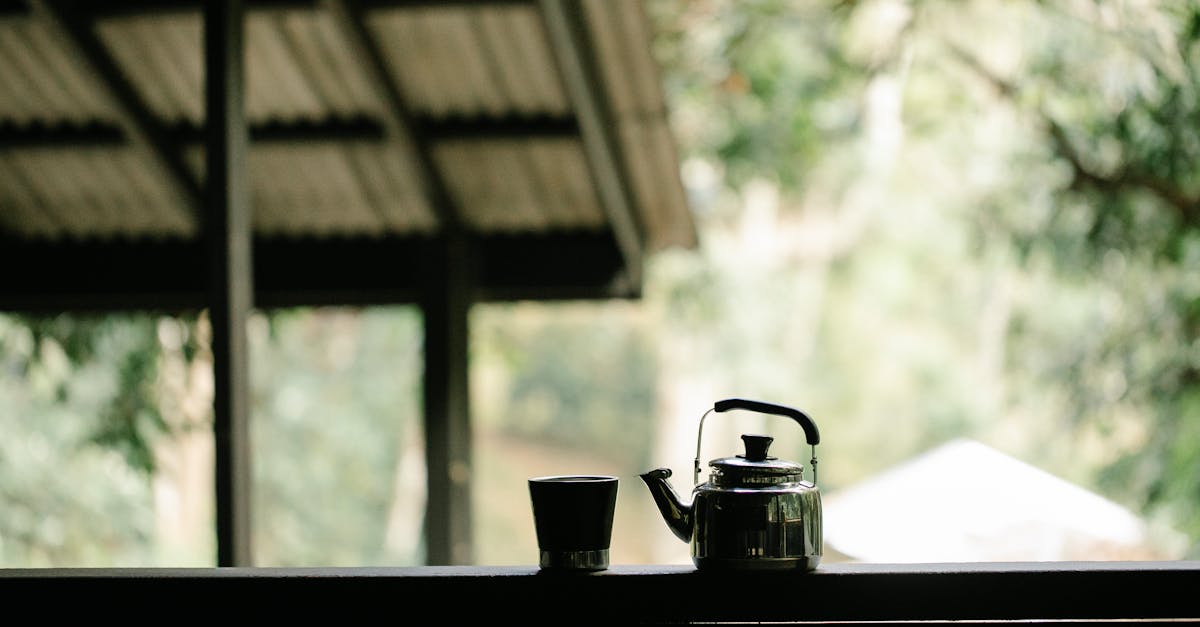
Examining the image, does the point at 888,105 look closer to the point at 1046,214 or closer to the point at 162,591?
the point at 1046,214

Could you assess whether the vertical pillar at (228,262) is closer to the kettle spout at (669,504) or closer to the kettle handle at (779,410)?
the kettle spout at (669,504)

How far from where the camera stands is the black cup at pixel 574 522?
60.4 inches

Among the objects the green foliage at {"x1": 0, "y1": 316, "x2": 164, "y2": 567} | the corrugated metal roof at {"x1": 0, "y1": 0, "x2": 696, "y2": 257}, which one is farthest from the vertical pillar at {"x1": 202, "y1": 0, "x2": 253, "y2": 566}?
the green foliage at {"x1": 0, "y1": 316, "x2": 164, "y2": 567}

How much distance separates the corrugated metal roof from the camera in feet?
11.4

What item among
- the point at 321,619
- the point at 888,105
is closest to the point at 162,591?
the point at 321,619

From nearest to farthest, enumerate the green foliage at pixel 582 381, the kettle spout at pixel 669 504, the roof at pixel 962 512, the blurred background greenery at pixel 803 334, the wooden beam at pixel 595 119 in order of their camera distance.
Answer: the kettle spout at pixel 669 504 < the wooden beam at pixel 595 119 < the roof at pixel 962 512 < the blurred background greenery at pixel 803 334 < the green foliage at pixel 582 381

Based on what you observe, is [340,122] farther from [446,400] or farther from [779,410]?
[779,410]

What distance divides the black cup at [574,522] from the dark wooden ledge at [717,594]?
0.03m

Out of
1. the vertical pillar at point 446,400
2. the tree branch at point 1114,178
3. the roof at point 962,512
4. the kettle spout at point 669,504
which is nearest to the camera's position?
the kettle spout at point 669,504

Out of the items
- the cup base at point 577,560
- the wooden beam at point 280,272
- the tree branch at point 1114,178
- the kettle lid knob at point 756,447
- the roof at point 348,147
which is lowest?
the cup base at point 577,560

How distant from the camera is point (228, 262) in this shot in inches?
112

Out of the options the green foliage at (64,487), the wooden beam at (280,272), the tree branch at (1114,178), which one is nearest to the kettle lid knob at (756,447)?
the wooden beam at (280,272)

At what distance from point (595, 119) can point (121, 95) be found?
1585 mm

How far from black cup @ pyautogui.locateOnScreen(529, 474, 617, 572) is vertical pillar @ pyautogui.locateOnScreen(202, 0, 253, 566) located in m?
1.48
